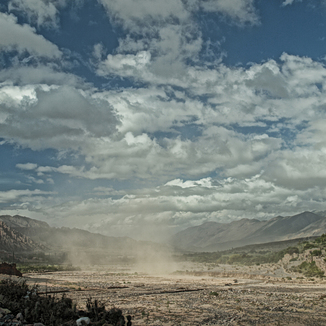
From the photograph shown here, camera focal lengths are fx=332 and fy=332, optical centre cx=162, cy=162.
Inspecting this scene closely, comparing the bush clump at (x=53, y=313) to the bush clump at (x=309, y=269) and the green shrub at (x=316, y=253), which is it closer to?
the bush clump at (x=309, y=269)

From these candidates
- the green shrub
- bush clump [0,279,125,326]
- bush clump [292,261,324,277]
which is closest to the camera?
bush clump [0,279,125,326]

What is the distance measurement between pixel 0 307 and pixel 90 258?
562 feet

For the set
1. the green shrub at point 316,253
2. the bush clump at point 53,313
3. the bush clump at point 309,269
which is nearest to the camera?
the bush clump at point 53,313

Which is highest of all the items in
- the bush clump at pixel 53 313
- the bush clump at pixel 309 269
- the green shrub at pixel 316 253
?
the bush clump at pixel 53 313

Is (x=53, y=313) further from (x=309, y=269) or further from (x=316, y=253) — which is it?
(x=316, y=253)

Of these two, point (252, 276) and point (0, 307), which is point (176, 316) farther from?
point (252, 276)

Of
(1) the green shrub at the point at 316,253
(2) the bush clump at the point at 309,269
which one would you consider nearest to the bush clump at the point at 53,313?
(2) the bush clump at the point at 309,269

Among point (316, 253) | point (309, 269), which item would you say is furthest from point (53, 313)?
point (316, 253)

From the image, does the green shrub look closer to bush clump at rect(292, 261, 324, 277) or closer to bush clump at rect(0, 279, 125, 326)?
bush clump at rect(292, 261, 324, 277)

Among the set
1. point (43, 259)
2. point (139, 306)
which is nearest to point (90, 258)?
point (43, 259)

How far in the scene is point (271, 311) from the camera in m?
26.5

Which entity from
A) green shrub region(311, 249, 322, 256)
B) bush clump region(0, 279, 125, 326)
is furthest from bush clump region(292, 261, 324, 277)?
bush clump region(0, 279, 125, 326)

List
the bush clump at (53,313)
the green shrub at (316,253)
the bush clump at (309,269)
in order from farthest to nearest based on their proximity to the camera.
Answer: the green shrub at (316,253) → the bush clump at (309,269) → the bush clump at (53,313)

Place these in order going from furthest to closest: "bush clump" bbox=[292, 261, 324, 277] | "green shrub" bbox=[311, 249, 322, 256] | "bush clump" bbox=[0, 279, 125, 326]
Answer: "green shrub" bbox=[311, 249, 322, 256], "bush clump" bbox=[292, 261, 324, 277], "bush clump" bbox=[0, 279, 125, 326]
